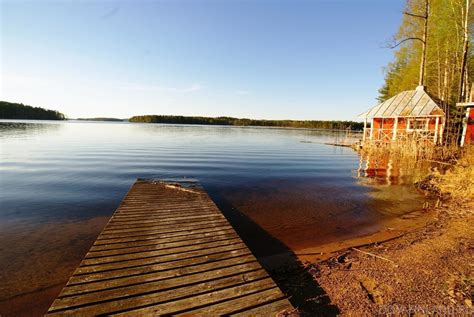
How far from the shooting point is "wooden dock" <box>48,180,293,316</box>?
3.13m

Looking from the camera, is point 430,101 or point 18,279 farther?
point 430,101

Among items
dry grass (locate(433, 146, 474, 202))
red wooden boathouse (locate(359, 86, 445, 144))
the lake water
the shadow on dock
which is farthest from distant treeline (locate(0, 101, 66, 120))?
dry grass (locate(433, 146, 474, 202))

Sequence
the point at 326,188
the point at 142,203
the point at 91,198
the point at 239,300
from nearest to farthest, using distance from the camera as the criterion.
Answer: the point at 239,300, the point at 142,203, the point at 91,198, the point at 326,188

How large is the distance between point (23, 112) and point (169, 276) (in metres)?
163

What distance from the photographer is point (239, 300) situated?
130 inches

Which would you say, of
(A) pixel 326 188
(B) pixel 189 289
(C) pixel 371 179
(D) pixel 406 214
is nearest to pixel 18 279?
(B) pixel 189 289

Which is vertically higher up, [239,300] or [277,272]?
[239,300]

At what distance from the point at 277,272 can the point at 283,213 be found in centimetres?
377

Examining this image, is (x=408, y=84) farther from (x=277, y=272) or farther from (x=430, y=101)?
(x=277, y=272)

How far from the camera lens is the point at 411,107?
22.4 metres

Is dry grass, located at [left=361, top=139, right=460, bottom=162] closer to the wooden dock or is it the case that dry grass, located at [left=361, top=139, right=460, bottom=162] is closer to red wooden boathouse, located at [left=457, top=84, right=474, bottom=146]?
red wooden boathouse, located at [left=457, top=84, right=474, bottom=146]

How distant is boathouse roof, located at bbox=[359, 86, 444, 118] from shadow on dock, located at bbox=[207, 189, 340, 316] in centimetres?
2110

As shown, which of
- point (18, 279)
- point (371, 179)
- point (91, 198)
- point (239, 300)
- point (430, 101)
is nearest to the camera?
point (239, 300)

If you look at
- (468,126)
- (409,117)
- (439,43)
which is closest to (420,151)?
(409,117)
